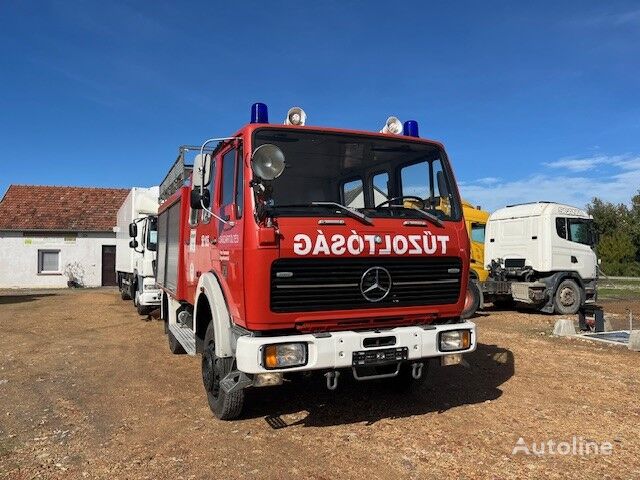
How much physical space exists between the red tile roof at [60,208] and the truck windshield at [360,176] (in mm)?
24825

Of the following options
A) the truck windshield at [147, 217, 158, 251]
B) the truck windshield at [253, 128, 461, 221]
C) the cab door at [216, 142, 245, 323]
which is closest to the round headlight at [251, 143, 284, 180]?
the truck windshield at [253, 128, 461, 221]

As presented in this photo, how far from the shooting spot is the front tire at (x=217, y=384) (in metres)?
4.61

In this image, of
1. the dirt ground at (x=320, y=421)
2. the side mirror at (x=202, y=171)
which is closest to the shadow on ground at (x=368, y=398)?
the dirt ground at (x=320, y=421)

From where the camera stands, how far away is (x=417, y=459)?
395cm

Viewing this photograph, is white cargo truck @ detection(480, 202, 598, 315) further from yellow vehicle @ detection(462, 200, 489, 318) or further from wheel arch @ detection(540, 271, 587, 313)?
yellow vehicle @ detection(462, 200, 489, 318)

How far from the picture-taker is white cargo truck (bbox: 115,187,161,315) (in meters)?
12.0

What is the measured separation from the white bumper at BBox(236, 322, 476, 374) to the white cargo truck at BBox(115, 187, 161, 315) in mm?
6877

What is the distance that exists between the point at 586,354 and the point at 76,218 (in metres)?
26.0

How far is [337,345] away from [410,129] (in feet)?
7.77

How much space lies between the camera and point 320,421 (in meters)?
4.87

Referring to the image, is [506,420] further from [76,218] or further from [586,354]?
[76,218]

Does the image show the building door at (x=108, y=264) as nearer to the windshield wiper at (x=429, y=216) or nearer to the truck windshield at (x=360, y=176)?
the truck windshield at (x=360, y=176)

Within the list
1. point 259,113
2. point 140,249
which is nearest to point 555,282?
point 140,249

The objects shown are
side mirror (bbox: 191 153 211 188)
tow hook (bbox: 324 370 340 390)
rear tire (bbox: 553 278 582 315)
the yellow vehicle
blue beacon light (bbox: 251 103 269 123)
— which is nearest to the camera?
tow hook (bbox: 324 370 340 390)
